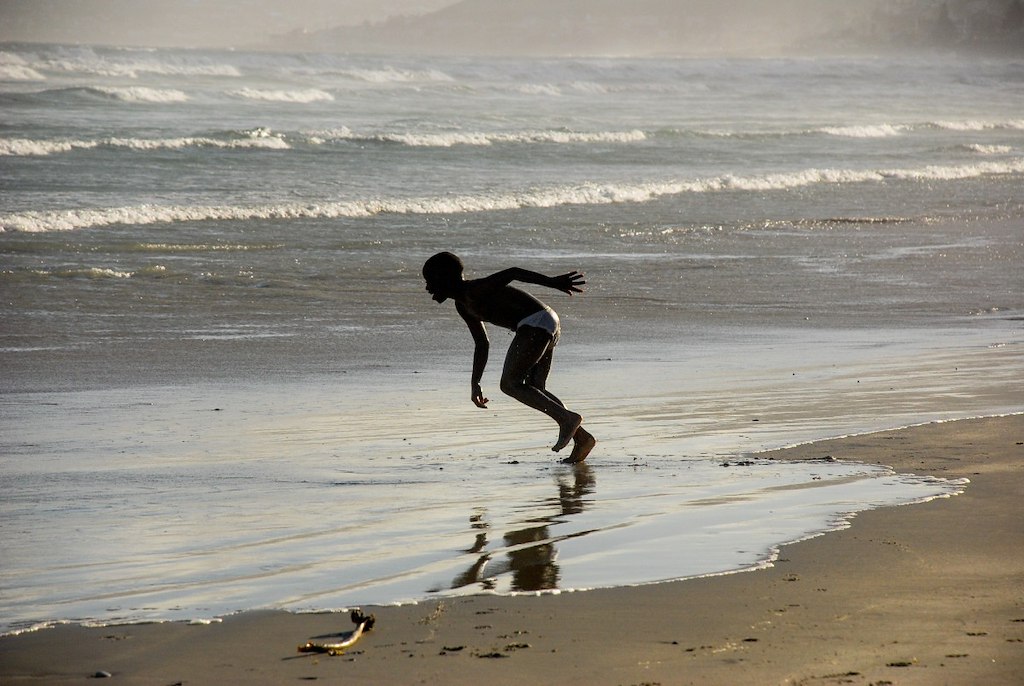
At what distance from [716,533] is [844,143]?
A: 3440cm

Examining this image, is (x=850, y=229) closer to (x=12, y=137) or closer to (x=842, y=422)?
(x=842, y=422)

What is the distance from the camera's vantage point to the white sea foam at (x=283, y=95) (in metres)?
46.8

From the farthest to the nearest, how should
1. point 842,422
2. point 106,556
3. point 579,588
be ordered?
1. point 842,422
2. point 106,556
3. point 579,588

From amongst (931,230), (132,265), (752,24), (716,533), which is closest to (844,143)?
(931,230)

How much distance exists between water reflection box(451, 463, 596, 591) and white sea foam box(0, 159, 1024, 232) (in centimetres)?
1337

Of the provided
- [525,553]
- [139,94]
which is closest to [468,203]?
[525,553]

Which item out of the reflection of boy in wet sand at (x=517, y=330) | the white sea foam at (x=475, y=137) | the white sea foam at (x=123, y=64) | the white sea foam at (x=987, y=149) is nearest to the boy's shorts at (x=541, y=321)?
the reflection of boy in wet sand at (x=517, y=330)

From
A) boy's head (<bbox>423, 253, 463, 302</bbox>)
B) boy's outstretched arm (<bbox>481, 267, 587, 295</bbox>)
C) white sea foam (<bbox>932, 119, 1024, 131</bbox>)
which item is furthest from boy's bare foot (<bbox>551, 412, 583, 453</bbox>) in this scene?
white sea foam (<bbox>932, 119, 1024, 131</bbox>)

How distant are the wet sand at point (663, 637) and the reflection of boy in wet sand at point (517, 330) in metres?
2.11

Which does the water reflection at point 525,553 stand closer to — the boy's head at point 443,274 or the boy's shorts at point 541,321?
the boy's shorts at point 541,321

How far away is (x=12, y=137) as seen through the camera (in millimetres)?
28844

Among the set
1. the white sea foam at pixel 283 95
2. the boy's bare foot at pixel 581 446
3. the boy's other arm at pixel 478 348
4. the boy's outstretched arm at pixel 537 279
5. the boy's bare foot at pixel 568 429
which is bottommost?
the boy's bare foot at pixel 581 446

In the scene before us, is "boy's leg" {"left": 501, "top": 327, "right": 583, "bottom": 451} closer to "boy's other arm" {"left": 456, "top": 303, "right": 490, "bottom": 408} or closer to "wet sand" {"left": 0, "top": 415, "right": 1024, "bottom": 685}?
"boy's other arm" {"left": 456, "top": 303, "right": 490, "bottom": 408}

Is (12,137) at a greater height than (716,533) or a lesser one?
greater
